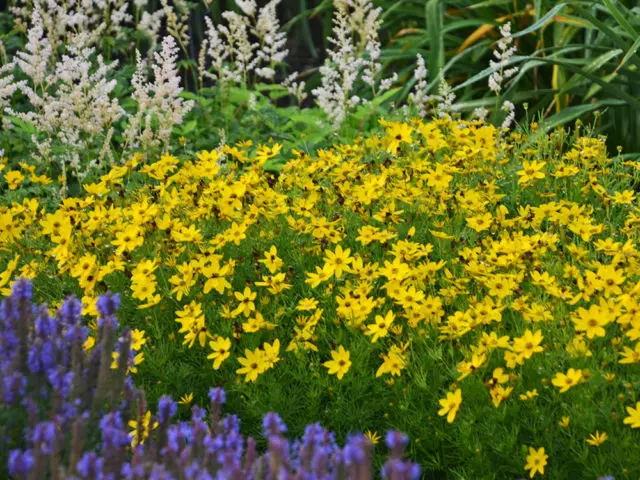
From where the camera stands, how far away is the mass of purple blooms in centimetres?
183

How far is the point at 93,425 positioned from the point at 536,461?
1.17 meters

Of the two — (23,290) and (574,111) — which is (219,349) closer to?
(23,290)

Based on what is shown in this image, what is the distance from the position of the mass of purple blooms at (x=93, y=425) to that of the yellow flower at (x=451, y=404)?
53cm

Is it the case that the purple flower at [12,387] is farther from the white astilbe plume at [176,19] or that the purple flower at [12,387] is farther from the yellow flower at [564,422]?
the white astilbe plume at [176,19]

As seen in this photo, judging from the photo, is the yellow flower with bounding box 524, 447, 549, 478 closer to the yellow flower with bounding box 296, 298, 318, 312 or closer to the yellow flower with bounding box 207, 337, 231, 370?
the yellow flower with bounding box 296, 298, 318, 312

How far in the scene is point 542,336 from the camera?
2926 millimetres

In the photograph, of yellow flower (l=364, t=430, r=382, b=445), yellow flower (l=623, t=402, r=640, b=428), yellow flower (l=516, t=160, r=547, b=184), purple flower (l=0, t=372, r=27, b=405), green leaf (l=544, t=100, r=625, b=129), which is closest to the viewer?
purple flower (l=0, t=372, r=27, b=405)

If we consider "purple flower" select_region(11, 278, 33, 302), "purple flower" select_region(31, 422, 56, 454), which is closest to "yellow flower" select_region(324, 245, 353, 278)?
"purple flower" select_region(11, 278, 33, 302)

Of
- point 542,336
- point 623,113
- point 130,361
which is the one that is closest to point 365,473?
point 130,361

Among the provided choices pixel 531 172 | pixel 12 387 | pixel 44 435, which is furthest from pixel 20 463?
pixel 531 172

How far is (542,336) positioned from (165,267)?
1.38 m

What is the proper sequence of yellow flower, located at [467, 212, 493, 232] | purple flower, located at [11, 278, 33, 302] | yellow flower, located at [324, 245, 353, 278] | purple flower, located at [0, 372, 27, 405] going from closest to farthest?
purple flower, located at [0, 372, 27, 405] → purple flower, located at [11, 278, 33, 302] → yellow flower, located at [324, 245, 353, 278] → yellow flower, located at [467, 212, 493, 232]

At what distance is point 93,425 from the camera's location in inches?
88.1

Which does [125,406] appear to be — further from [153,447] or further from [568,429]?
[568,429]
